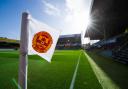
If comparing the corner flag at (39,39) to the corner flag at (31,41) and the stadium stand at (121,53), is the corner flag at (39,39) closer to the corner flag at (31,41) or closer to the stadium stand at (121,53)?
the corner flag at (31,41)

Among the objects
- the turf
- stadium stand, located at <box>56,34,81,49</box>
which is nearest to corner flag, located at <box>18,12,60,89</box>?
the turf

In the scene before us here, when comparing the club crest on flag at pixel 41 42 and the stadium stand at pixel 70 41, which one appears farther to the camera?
the stadium stand at pixel 70 41

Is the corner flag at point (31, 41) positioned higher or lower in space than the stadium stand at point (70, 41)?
lower

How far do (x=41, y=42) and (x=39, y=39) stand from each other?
0.05 m

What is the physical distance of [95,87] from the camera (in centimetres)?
436

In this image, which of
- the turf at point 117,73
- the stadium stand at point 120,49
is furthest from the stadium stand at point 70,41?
the turf at point 117,73

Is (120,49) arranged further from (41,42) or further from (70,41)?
(70,41)

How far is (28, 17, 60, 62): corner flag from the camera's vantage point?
77.0 inches

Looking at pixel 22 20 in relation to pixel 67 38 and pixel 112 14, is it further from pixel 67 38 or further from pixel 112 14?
pixel 67 38

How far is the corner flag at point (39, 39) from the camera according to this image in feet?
6.41

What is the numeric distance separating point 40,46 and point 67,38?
307ft

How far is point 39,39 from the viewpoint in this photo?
1.97m

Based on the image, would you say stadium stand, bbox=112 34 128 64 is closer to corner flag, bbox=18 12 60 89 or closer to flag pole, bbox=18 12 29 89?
corner flag, bbox=18 12 60 89

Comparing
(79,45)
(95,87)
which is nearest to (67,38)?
(79,45)
